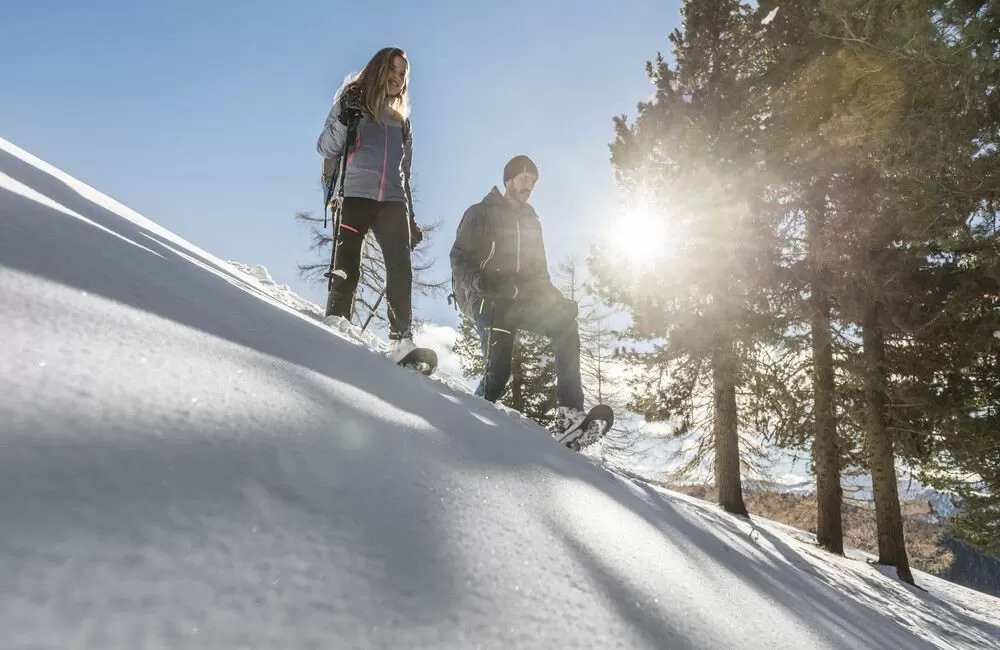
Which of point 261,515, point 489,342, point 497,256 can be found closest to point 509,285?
point 497,256

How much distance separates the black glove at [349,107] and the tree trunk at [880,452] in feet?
26.1

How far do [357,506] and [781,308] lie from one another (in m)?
9.06

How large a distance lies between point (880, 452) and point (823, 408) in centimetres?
96

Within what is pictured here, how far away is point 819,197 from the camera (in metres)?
8.22

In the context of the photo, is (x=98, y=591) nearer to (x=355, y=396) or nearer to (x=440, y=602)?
(x=440, y=602)

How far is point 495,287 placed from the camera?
341 cm

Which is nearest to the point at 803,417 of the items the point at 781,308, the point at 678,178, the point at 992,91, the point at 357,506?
the point at 781,308

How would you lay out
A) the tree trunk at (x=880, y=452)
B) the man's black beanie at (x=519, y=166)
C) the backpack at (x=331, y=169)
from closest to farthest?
the backpack at (x=331, y=169), the man's black beanie at (x=519, y=166), the tree trunk at (x=880, y=452)

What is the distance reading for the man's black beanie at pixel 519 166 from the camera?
359 centimetres

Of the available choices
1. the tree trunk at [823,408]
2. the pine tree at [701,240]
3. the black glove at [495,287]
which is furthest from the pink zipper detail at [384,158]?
the tree trunk at [823,408]

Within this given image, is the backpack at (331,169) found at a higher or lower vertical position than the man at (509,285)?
higher

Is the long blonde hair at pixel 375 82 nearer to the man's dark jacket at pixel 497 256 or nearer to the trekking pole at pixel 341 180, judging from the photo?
the trekking pole at pixel 341 180

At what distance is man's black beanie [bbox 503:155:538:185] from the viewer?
3586 millimetres

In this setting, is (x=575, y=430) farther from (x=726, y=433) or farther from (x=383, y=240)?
(x=726, y=433)
